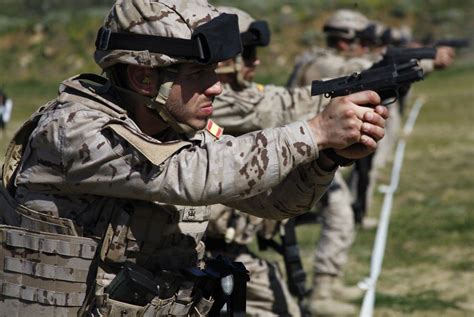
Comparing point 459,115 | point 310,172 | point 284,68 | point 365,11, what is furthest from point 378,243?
point 365,11

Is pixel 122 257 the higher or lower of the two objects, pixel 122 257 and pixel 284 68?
the higher

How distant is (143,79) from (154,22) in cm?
21

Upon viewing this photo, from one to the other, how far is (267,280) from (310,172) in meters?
2.49

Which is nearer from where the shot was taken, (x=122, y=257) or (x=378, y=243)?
(x=122, y=257)

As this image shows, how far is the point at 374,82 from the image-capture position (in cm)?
365

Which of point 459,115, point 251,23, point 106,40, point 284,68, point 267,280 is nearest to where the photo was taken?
point 106,40

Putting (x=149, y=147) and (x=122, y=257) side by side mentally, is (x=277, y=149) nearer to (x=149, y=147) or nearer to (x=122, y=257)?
(x=149, y=147)

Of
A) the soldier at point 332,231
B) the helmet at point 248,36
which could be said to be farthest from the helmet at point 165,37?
the soldier at point 332,231

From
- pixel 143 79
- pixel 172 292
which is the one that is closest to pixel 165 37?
pixel 143 79

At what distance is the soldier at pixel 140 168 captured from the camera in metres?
3.42

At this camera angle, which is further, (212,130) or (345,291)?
(345,291)

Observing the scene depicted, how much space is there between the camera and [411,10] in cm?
3906

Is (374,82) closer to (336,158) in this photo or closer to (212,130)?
(336,158)

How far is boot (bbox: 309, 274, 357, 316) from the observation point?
8289 mm
